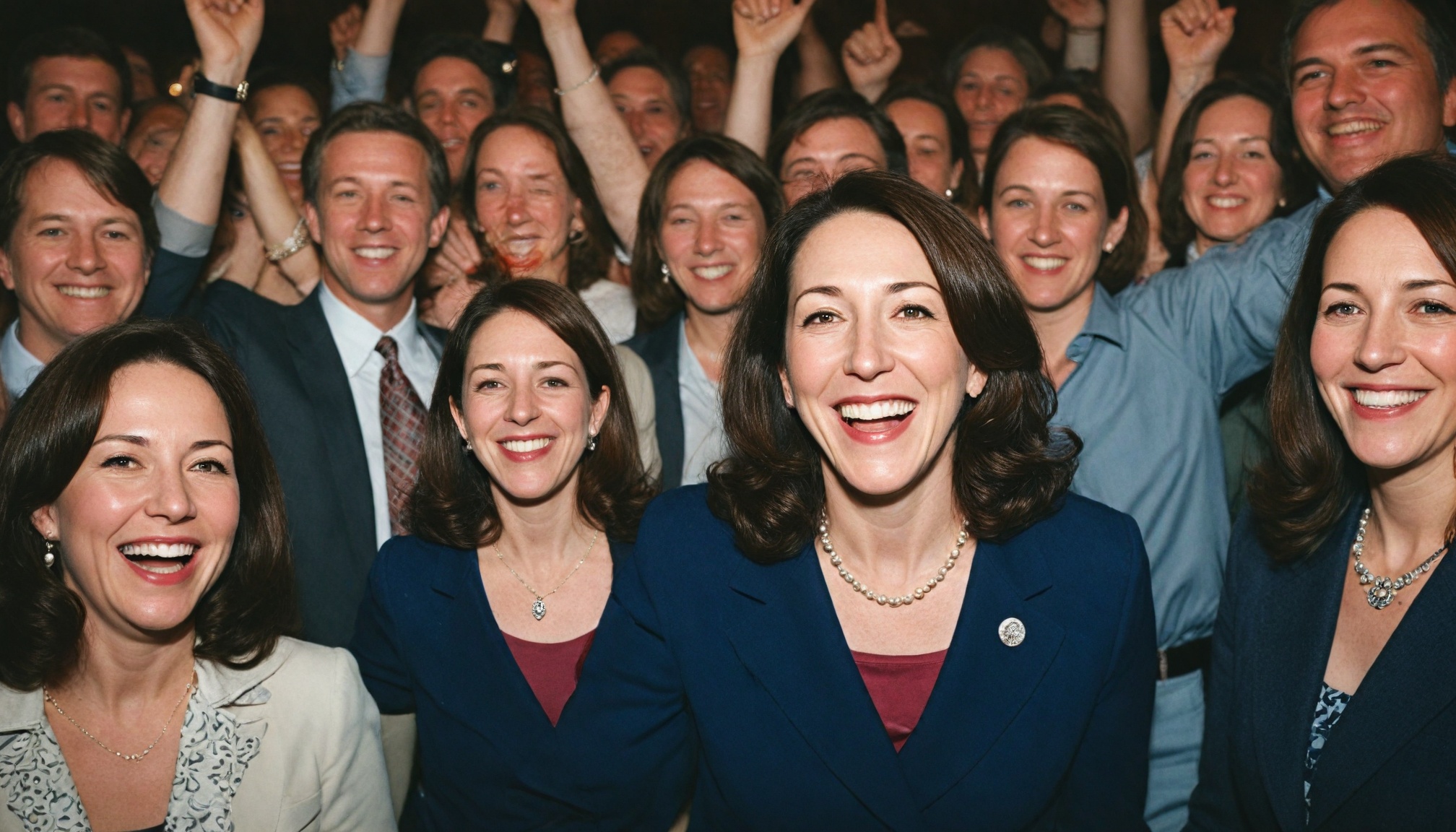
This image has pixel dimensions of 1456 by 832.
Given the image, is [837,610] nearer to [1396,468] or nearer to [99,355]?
[1396,468]

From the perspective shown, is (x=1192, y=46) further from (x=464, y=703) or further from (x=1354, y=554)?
(x=464, y=703)

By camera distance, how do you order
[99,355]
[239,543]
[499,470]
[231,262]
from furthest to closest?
[231,262] → [499,470] → [239,543] → [99,355]

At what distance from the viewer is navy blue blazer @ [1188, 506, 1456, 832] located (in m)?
1.96

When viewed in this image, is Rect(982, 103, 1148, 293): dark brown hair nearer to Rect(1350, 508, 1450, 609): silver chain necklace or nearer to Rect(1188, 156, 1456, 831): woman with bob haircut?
Rect(1188, 156, 1456, 831): woman with bob haircut

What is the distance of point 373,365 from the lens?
10.8ft

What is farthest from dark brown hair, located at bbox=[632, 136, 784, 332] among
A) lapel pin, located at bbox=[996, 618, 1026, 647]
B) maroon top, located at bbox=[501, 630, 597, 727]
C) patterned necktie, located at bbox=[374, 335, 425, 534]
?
lapel pin, located at bbox=[996, 618, 1026, 647]

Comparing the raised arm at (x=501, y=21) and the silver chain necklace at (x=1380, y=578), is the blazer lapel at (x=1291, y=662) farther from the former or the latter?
the raised arm at (x=501, y=21)

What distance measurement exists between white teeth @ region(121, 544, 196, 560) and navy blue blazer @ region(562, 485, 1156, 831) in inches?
30.5

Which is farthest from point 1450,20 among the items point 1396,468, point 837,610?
point 837,610

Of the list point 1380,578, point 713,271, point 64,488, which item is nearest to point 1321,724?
point 1380,578

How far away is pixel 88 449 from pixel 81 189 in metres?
1.36

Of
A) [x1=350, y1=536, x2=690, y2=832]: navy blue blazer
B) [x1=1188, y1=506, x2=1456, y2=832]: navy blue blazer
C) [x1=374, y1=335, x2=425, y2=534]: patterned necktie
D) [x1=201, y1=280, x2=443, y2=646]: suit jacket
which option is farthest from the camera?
[x1=374, y1=335, x2=425, y2=534]: patterned necktie

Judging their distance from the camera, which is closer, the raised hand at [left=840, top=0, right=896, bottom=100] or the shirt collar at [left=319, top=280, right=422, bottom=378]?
the shirt collar at [left=319, top=280, right=422, bottom=378]

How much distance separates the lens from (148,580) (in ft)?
7.13
